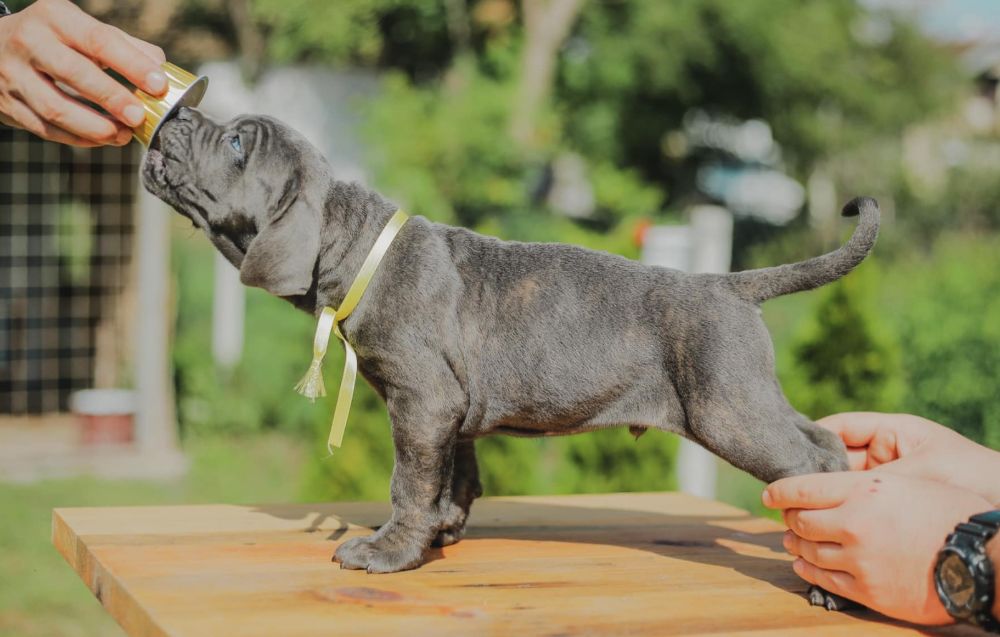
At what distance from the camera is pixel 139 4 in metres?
A: 11.0

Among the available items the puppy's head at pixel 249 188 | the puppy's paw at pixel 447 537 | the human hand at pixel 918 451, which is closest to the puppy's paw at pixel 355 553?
the puppy's paw at pixel 447 537

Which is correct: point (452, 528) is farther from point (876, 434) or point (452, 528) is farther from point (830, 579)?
point (876, 434)

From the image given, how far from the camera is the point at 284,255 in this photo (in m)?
2.85

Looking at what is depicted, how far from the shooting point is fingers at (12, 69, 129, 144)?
2.88 metres

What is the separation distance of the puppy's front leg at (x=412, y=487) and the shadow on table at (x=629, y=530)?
142 millimetres

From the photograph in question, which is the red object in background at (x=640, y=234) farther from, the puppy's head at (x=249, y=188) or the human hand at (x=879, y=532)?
the human hand at (x=879, y=532)

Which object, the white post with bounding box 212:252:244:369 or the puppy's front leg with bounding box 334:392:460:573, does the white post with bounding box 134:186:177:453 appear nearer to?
the white post with bounding box 212:252:244:369

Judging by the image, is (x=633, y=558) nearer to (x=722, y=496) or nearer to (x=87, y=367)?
(x=722, y=496)

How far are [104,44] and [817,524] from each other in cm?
212

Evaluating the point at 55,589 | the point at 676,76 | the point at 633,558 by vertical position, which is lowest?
the point at 55,589

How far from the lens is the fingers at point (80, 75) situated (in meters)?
2.81

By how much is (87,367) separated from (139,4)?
3882 millimetres

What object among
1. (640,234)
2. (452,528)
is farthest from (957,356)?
(452,528)

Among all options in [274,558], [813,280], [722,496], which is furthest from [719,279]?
[722,496]
